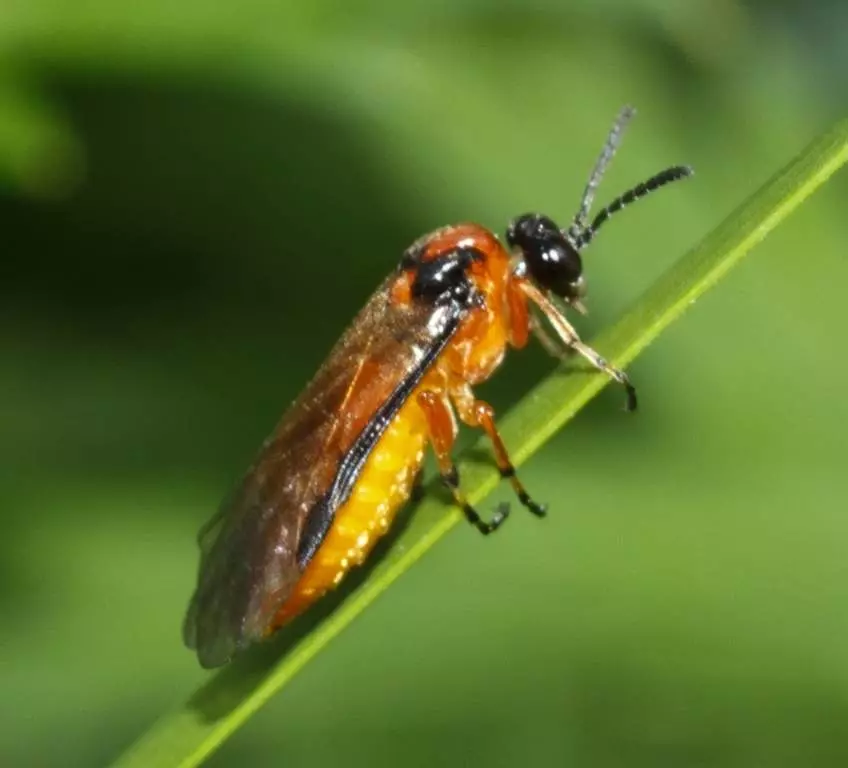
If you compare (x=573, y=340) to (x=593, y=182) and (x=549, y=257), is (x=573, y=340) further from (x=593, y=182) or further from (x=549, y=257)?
(x=593, y=182)

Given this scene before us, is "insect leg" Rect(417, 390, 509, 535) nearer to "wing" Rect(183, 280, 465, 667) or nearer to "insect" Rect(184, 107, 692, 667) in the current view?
"insect" Rect(184, 107, 692, 667)

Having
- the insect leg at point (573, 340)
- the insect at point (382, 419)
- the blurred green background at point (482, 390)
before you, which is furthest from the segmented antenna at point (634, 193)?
the blurred green background at point (482, 390)

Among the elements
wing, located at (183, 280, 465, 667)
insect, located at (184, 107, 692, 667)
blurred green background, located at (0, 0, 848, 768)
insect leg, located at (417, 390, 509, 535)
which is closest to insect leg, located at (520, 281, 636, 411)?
insect, located at (184, 107, 692, 667)

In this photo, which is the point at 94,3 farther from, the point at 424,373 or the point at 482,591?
the point at 482,591

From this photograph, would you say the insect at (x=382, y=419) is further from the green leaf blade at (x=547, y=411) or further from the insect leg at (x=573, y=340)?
the green leaf blade at (x=547, y=411)

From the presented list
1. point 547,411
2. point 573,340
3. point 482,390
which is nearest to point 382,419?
point 573,340

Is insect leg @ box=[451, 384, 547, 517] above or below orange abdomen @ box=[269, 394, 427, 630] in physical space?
above
